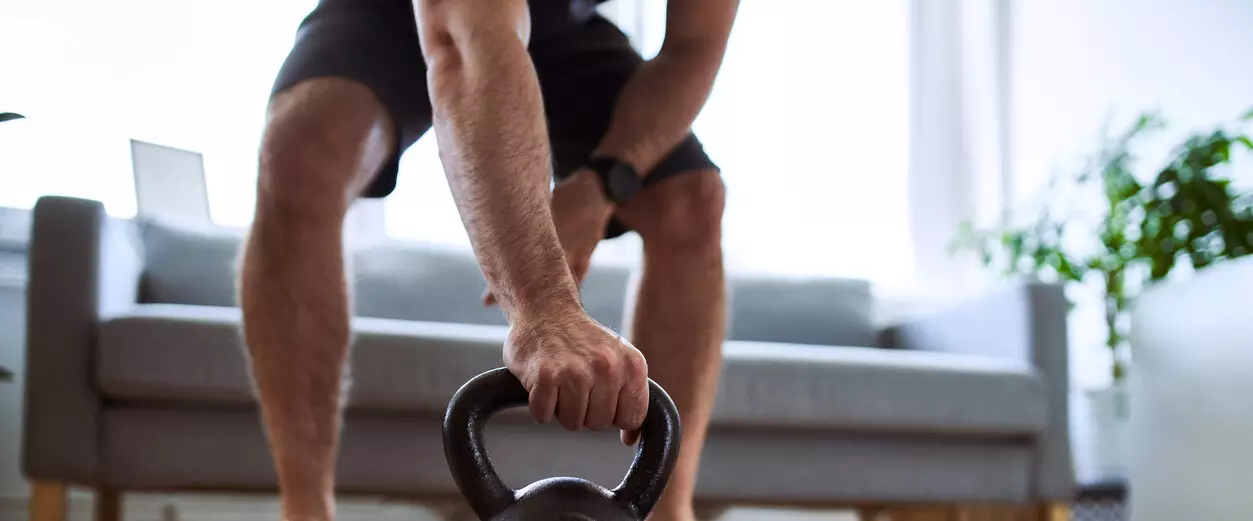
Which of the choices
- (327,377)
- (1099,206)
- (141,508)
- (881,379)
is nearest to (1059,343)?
(881,379)

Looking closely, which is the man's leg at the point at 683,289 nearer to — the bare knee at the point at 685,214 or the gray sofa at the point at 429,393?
the bare knee at the point at 685,214

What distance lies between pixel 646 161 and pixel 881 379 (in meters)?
1.11

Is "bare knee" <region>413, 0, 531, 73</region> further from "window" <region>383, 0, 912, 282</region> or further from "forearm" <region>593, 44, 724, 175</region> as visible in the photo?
"window" <region>383, 0, 912, 282</region>

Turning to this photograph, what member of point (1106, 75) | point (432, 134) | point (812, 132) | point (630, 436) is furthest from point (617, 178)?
point (1106, 75)

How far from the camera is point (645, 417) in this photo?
0.54 metres

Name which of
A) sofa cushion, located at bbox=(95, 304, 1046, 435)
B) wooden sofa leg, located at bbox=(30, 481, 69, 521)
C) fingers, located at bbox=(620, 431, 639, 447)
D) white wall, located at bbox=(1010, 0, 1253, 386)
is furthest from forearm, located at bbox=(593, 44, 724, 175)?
white wall, located at bbox=(1010, 0, 1253, 386)

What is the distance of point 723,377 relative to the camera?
1825mm

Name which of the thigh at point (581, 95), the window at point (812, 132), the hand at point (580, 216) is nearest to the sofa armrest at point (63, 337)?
the thigh at point (581, 95)

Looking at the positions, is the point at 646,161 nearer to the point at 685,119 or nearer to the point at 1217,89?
the point at 685,119

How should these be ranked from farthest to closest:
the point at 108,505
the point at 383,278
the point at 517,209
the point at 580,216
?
the point at 383,278, the point at 108,505, the point at 580,216, the point at 517,209

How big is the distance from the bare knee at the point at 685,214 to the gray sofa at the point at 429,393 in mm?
698

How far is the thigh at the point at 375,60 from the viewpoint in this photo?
39.4 inches

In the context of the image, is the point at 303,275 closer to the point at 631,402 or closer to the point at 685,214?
the point at 685,214

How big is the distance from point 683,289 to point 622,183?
173 millimetres
